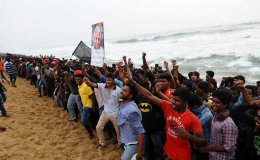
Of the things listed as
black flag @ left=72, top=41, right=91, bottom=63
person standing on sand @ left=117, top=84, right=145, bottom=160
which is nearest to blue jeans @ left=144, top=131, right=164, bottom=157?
person standing on sand @ left=117, top=84, right=145, bottom=160

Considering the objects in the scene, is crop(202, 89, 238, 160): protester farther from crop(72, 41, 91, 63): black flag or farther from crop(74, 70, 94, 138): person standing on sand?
crop(72, 41, 91, 63): black flag

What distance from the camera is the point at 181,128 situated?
3150 mm

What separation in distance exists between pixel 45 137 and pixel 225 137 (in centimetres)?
528

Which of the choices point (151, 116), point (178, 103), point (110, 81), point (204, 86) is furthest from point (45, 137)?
point (178, 103)

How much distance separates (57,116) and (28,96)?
402 cm

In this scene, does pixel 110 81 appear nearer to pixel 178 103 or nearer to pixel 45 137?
pixel 178 103

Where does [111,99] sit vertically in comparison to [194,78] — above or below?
below

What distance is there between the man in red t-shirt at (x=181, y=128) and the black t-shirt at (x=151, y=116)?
0.88 m

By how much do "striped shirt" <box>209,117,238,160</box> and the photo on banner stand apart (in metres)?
3.92

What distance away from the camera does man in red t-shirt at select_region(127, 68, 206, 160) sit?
3.16m

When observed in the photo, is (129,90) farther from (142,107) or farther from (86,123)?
(86,123)

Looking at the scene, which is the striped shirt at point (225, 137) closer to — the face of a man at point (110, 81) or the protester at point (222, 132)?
the protester at point (222, 132)

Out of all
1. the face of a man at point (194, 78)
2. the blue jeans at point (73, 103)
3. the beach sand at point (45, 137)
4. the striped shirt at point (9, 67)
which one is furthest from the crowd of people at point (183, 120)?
the striped shirt at point (9, 67)

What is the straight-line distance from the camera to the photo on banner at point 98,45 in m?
6.80
